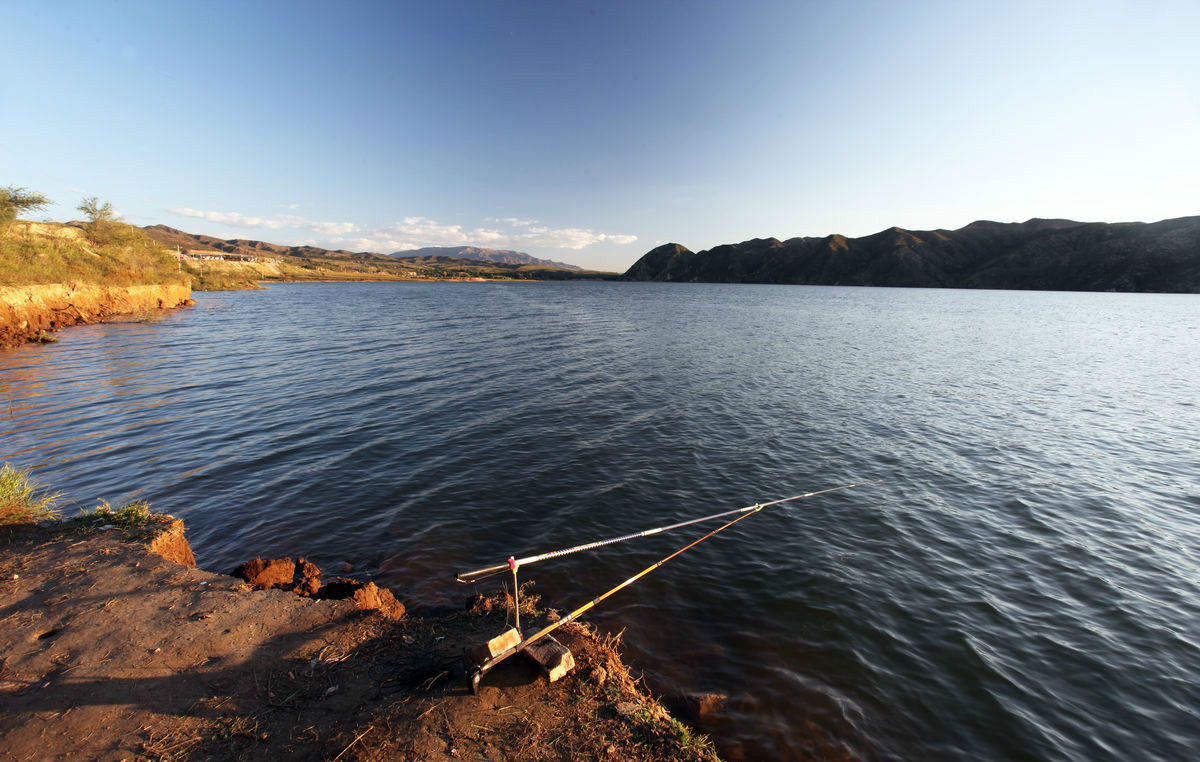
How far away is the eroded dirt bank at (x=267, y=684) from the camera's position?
4.67 m

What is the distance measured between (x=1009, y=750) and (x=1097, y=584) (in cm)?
618

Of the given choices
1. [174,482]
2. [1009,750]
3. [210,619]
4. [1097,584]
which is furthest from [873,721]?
[174,482]

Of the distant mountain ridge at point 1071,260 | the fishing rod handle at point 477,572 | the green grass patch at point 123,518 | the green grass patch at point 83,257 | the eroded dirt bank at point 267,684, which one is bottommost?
the green grass patch at point 123,518

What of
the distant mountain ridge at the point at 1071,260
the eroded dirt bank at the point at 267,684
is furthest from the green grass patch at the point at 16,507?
the distant mountain ridge at the point at 1071,260

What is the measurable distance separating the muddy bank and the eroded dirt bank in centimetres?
3935

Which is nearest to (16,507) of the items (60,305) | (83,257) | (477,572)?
(477,572)

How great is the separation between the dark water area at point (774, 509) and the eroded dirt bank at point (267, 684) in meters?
1.83

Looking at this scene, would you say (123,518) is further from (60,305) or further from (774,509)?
(60,305)

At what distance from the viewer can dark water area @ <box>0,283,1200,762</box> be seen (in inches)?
276

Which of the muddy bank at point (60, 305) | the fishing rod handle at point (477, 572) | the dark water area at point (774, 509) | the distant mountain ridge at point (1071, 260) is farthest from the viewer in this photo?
the distant mountain ridge at point (1071, 260)

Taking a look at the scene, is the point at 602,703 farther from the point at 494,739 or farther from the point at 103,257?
the point at 103,257

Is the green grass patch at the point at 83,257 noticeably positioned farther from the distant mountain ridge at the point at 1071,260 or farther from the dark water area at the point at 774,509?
the distant mountain ridge at the point at 1071,260

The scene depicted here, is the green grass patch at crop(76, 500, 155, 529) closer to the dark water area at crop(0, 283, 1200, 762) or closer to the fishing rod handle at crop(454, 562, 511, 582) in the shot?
the dark water area at crop(0, 283, 1200, 762)

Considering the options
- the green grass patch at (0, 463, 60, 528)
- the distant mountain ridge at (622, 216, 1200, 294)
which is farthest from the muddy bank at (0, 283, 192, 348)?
the distant mountain ridge at (622, 216, 1200, 294)
